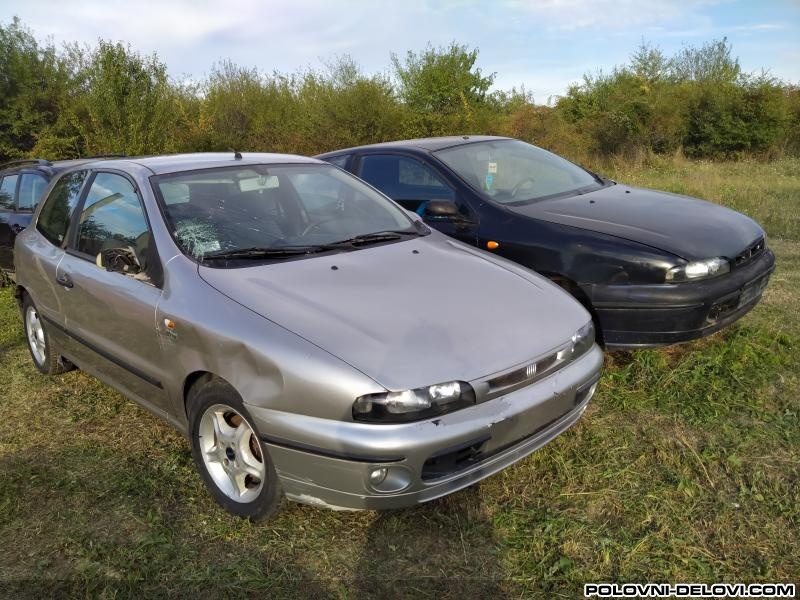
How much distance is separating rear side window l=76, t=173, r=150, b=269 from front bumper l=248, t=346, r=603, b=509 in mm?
1403

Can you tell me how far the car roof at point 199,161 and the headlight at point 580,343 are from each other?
2.12 m

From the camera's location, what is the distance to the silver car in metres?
2.40

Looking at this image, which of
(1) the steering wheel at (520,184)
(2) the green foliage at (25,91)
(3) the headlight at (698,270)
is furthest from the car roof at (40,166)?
(2) the green foliage at (25,91)

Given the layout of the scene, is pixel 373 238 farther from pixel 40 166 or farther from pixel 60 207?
pixel 40 166

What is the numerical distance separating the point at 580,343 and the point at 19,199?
21.7 ft

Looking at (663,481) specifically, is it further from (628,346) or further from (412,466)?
(412,466)

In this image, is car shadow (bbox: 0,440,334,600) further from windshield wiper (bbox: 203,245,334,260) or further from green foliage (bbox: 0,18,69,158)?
Answer: green foliage (bbox: 0,18,69,158)

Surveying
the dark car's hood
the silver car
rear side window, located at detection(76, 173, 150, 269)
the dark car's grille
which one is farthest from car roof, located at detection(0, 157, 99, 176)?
the dark car's grille

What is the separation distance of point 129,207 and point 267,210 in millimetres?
762

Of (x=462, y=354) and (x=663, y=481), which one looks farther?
(x=663, y=481)

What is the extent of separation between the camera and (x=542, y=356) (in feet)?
8.94

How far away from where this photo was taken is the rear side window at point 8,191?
7.18 meters

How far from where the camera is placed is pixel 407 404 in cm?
236

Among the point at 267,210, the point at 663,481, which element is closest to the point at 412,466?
the point at 663,481
